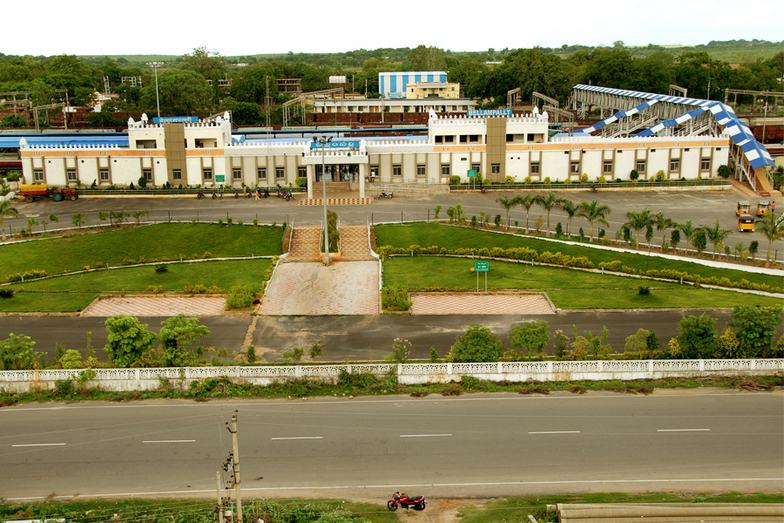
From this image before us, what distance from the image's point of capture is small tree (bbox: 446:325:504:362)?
3353 cm

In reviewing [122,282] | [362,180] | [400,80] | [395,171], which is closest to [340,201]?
[362,180]

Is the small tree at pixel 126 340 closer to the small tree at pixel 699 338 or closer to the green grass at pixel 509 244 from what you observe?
the green grass at pixel 509 244

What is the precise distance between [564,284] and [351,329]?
14.2 meters

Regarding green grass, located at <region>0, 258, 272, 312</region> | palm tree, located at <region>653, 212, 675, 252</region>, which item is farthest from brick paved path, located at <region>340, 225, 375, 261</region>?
palm tree, located at <region>653, 212, 675, 252</region>

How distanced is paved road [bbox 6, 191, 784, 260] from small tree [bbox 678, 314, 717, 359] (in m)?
22.1

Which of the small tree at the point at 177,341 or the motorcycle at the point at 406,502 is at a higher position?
the small tree at the point at 177,341

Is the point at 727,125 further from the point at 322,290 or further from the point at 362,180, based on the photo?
the point at 322,290

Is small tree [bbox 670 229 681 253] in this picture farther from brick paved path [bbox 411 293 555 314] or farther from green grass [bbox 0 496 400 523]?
green grass [bbox 0 496 400 523]

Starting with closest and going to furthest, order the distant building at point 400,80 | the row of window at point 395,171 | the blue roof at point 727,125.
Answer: the blue roof at point 727,125
the row of window at point 395,171
the distant building at point 400,80

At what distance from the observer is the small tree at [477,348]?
33.5 metres

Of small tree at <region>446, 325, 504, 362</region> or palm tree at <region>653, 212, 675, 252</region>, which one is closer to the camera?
small tree at <region>446, 325, 504, 362</region>

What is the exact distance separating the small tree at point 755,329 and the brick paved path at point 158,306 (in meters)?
→ 26.6

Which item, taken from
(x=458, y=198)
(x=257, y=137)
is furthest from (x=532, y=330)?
(x=257, y=137)

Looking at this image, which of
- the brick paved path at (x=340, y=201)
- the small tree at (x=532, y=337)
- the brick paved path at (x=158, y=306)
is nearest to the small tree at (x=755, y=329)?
the small tree at (x=532, y=337)
